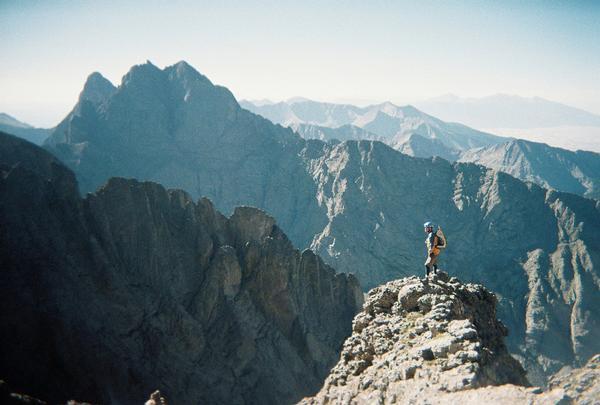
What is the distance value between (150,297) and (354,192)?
115m

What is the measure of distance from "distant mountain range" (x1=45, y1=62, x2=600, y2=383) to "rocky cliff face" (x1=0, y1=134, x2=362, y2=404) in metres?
79.3

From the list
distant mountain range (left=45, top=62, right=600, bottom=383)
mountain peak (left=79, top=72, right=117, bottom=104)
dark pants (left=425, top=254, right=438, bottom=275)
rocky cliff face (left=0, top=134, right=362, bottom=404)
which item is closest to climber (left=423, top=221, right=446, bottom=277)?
dark pants (left=425, top=254, right=438, bottom=275)

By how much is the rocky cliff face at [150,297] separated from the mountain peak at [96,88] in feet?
427

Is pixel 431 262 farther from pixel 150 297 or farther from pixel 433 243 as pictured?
pixel 150 297

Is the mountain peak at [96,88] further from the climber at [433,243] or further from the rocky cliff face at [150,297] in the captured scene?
the climber at [433,243]

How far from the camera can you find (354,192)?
6216 inches

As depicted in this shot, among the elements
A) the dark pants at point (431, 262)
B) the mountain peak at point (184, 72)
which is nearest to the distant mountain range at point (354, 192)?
A: the mountain peak at point (184, 72)

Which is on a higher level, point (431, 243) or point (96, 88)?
point (96, 88)

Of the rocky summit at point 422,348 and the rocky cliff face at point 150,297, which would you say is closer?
the rocky summit at point 422,348

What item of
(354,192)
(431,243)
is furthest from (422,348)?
(354,192)

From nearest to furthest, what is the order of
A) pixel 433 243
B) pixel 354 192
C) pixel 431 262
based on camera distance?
pixel 433 243 → pixel 431 262 → pixel 354 192

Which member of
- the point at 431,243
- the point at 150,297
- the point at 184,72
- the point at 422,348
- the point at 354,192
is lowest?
the point at 150,297

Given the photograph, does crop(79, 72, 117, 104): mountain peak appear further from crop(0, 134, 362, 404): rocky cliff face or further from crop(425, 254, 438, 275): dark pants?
crop(425, 254, 438, 275): dark pants

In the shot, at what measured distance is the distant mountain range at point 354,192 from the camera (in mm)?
132875
